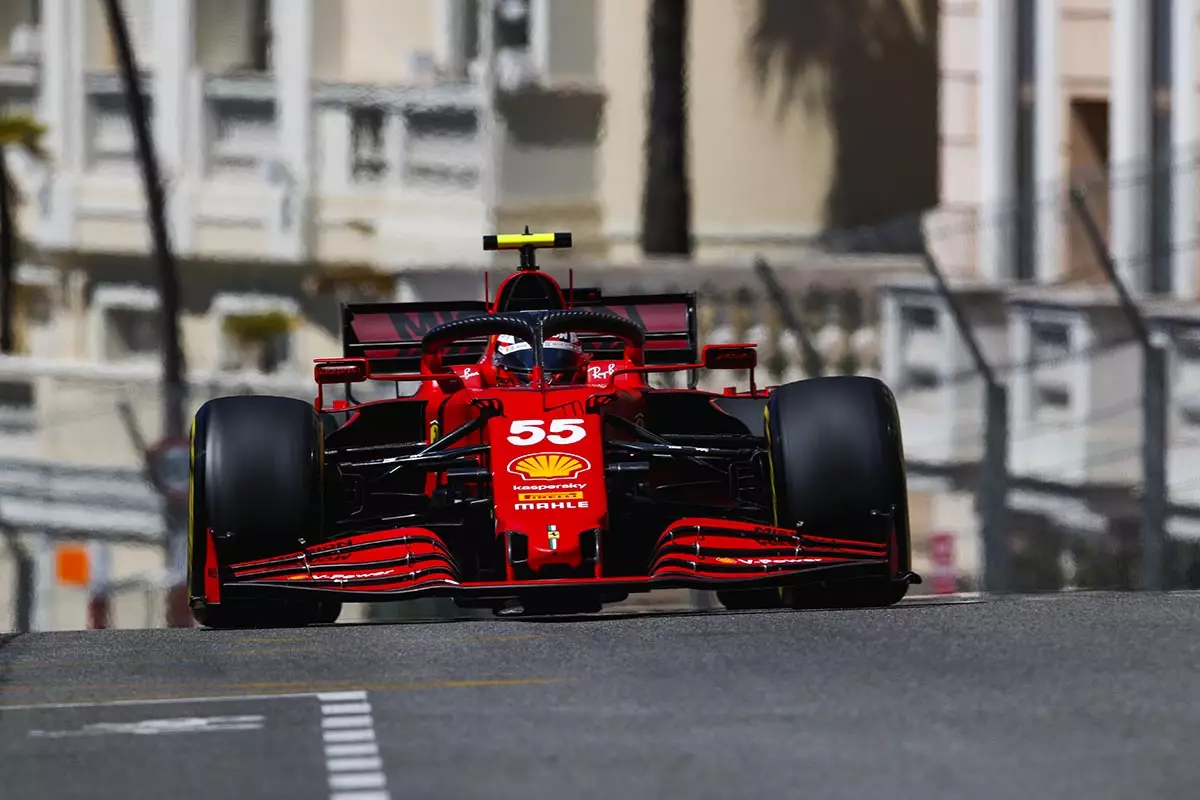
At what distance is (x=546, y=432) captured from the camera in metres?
11.0

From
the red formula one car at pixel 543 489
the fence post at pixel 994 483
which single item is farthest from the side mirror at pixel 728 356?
the fence post at pixel 994 483

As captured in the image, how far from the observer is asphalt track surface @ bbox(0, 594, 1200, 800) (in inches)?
270

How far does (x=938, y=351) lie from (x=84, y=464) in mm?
5235

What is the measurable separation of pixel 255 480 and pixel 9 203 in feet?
70.8

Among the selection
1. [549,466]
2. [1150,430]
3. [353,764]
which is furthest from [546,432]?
[1150,430]

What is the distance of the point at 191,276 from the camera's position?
30969mm

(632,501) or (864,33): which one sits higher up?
(864,33)

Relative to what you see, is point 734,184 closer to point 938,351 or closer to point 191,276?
point 191,276

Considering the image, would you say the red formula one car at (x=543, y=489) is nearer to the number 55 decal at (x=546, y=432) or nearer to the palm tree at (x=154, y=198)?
the number 55 decal at (x=546, y=432)

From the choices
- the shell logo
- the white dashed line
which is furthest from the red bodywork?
the white dashed line

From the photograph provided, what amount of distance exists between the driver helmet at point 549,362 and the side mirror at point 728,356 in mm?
492

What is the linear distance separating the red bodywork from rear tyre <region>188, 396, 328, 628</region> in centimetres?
11

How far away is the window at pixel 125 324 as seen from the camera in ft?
103

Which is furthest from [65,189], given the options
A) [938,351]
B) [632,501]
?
[632,501]
